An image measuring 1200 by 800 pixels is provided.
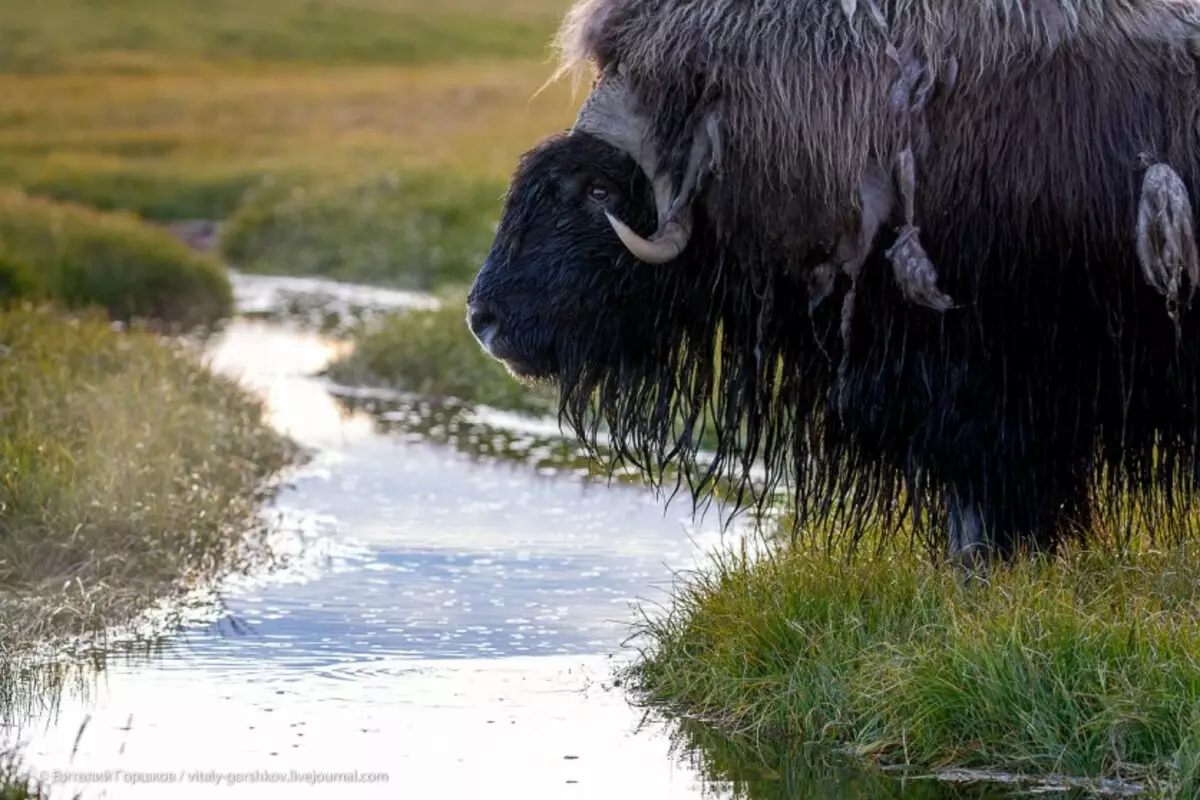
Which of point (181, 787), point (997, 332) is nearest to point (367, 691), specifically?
point (181, 787)

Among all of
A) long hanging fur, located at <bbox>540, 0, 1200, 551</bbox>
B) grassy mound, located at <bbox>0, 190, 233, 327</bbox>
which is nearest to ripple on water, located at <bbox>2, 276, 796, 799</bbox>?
long hanging fur, located at <bbox>540, 0, 1200, 551</bbox>

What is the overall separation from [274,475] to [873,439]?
4848 mm

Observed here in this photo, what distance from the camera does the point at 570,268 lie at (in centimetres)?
595

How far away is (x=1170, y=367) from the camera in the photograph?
5676mm

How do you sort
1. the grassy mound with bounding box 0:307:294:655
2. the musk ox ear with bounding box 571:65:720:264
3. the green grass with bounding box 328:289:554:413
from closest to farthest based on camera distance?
the musk ox ear with bounding box 571:65:720:264, the grassy mound with bounding box 0:307:294:655, the green grass with bounding box 328:289:554:413

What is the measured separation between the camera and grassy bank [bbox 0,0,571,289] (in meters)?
21.3

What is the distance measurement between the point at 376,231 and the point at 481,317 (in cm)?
1515

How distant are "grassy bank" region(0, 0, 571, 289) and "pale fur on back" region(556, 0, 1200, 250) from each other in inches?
169

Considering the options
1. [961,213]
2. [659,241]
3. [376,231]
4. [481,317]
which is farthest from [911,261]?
[376,231]

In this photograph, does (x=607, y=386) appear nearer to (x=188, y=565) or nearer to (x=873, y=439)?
(x=873, y=439)

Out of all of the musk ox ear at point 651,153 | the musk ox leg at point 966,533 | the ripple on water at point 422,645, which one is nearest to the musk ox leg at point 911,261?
the musk ox ear at point 651,153

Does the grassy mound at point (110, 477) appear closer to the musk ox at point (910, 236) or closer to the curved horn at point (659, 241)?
the musk ox at point (910, 236)

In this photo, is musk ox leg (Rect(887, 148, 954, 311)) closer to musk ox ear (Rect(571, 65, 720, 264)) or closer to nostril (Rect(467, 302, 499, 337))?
musk ox ear (Rect(571, 65, 720, 264))

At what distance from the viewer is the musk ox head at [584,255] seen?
5.87 meters
